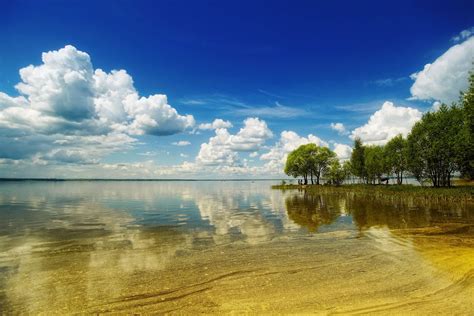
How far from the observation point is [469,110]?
36.0m

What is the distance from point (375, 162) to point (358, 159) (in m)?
9.14

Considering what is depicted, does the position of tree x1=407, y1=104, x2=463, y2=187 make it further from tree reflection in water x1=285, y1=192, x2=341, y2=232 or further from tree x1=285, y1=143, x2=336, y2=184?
tree x1=285, y1=143, x2=336, y2=184

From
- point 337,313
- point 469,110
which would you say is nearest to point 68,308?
point 337,313

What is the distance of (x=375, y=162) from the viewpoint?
8644 cm

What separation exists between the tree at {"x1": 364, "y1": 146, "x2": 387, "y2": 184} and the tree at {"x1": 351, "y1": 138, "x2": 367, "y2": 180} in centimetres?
145

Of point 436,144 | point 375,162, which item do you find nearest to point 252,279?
point 436,144

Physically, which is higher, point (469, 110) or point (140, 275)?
point (469, 110)

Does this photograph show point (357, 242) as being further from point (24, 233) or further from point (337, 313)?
point (24, 233)

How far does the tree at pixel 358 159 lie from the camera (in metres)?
95.1

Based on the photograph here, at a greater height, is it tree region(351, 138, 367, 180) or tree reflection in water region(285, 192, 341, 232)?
tree region(351, 138, 367, 180)

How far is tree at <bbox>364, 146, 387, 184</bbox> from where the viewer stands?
84312mm

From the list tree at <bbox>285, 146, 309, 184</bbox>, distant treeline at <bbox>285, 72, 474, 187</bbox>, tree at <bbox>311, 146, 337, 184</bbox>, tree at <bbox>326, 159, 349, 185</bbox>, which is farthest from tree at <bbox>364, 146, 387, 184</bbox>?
tree at <bbox>285, 146, 309, 184</bbox>

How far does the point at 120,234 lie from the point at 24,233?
21.7ft

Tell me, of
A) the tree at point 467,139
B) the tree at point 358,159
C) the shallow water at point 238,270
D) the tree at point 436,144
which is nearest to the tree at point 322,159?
the tree at point 358,159
